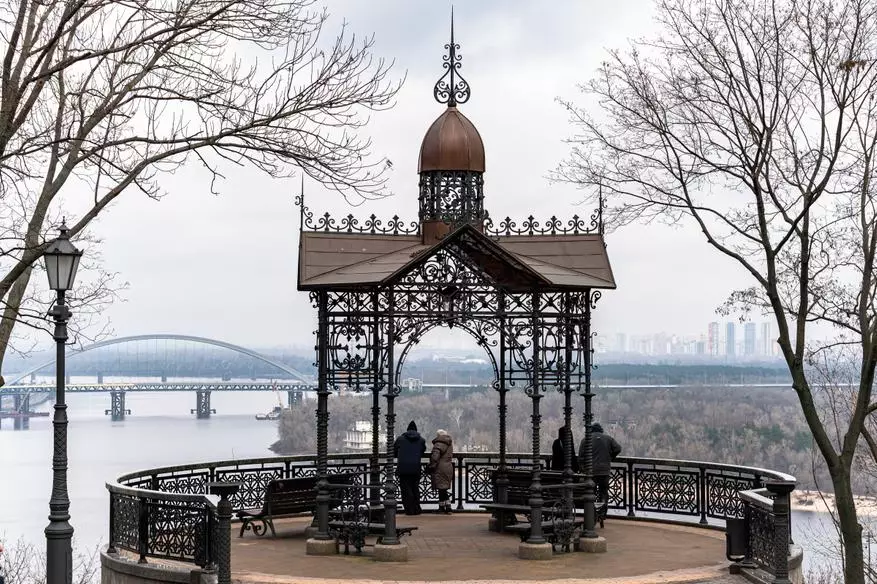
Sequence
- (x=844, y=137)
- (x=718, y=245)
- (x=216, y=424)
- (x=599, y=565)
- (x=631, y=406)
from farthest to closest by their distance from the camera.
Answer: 1. (x=216, y=424)
2. (x=631, y=406)
3. (x=718, y=245)
4. (x=844, y=137)
5. (x=599, y=565)

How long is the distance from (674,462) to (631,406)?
3205 cm

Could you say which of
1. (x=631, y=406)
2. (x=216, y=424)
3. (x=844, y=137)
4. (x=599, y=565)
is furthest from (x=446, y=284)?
(x=216, y=424)

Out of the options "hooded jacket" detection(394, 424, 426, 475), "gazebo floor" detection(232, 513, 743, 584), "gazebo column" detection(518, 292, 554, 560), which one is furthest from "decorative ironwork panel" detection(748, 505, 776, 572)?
"hooded jacket" detection(394, 424, 426, 475)

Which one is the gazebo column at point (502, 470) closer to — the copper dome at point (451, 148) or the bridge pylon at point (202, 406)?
the copper dome at point (451, 148)

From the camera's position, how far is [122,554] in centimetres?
1444

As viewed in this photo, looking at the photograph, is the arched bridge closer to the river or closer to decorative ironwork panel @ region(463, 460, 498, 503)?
the river

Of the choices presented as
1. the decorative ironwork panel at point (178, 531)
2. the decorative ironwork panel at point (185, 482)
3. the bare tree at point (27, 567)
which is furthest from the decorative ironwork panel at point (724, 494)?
the bare tree at point (27, 567)

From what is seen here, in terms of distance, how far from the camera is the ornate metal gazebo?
48.9 ft

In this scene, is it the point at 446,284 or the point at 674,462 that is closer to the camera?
the point at 446,284

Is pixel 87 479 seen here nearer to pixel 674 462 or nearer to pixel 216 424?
pixel 216 424

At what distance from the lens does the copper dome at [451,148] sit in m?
16.1

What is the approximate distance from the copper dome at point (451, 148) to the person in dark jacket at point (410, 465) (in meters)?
3.91

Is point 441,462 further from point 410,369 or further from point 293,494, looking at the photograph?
point 410,369

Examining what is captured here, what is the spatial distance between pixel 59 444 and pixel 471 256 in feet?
16.9
